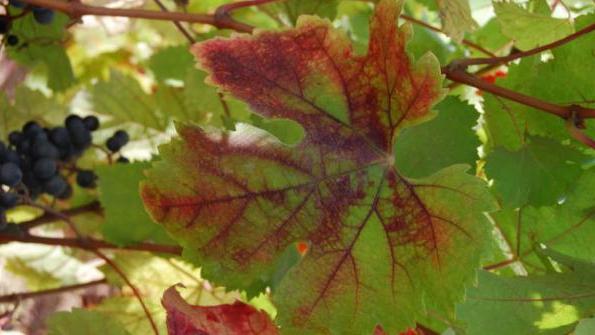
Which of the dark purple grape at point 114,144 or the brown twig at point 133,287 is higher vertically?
the dark purple grape at point 114,144

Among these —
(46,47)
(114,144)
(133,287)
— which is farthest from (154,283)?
(46,47)

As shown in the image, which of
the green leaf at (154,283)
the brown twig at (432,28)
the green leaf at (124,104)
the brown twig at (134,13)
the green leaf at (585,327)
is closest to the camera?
the green leaf at (585,327)

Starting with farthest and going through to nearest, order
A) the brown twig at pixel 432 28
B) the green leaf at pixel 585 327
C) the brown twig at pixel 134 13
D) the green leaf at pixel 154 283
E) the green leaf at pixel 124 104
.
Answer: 1. the green leaf at pixel 124 104
2. the green leaf at pixel 154 283
3. the brown twig at pixel 432 28
4. the brown twig at pixel 134 13
5. the green leaf at pixel 585 327

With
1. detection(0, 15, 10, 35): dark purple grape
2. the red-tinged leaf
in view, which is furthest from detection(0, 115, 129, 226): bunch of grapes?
the red-tinged leaf

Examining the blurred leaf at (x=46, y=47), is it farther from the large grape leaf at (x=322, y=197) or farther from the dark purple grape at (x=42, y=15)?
the large grape leaf at (x=322, y=197)

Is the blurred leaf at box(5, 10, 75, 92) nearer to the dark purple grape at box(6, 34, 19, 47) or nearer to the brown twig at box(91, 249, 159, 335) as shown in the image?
the dark purple grape at box(6, 34, 19, 47)

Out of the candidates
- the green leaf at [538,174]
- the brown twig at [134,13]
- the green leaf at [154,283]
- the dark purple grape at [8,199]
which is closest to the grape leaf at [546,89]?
the green leaf at [538,174]

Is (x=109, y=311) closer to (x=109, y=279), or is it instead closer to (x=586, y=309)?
(x=109, y=279)
